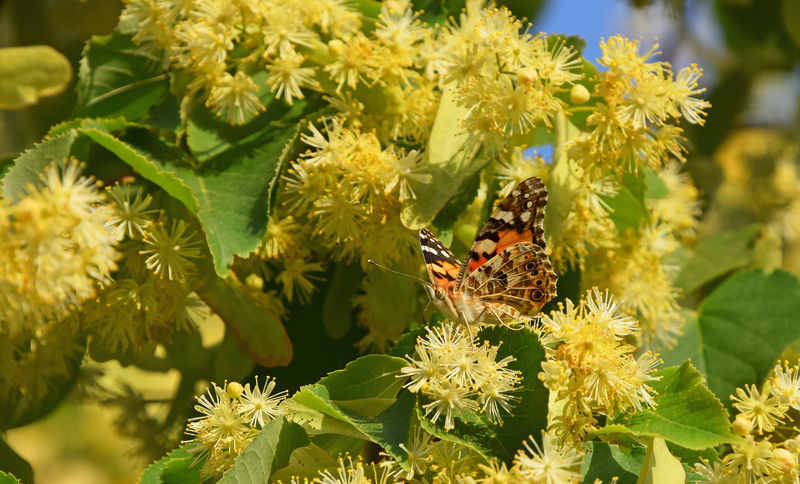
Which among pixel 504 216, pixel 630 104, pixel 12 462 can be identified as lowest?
pixel 12 462

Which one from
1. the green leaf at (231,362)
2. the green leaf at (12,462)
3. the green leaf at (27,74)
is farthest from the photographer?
the green leaf at (231,362)

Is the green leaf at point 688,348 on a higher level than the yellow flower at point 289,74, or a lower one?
lower

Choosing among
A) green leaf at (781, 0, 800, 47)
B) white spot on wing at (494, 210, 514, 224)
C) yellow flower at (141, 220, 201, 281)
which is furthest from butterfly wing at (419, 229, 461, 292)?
green leaf at (781, 0, 800, 47)

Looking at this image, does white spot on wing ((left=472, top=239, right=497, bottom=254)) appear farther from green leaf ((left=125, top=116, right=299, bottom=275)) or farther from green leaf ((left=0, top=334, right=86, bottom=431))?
green leaf ((left=0, top=334, right=86, bottom=431))

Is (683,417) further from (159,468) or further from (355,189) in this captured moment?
(159,468)

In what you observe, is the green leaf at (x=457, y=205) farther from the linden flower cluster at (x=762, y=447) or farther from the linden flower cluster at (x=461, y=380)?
the linden flower cluster at (x=762, y=447)

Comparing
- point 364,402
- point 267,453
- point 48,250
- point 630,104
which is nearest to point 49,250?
point 48,250

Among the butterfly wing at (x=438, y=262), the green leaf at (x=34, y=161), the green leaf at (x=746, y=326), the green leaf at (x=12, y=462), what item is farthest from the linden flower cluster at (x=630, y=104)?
the green leaf at (x=12, y=462)
